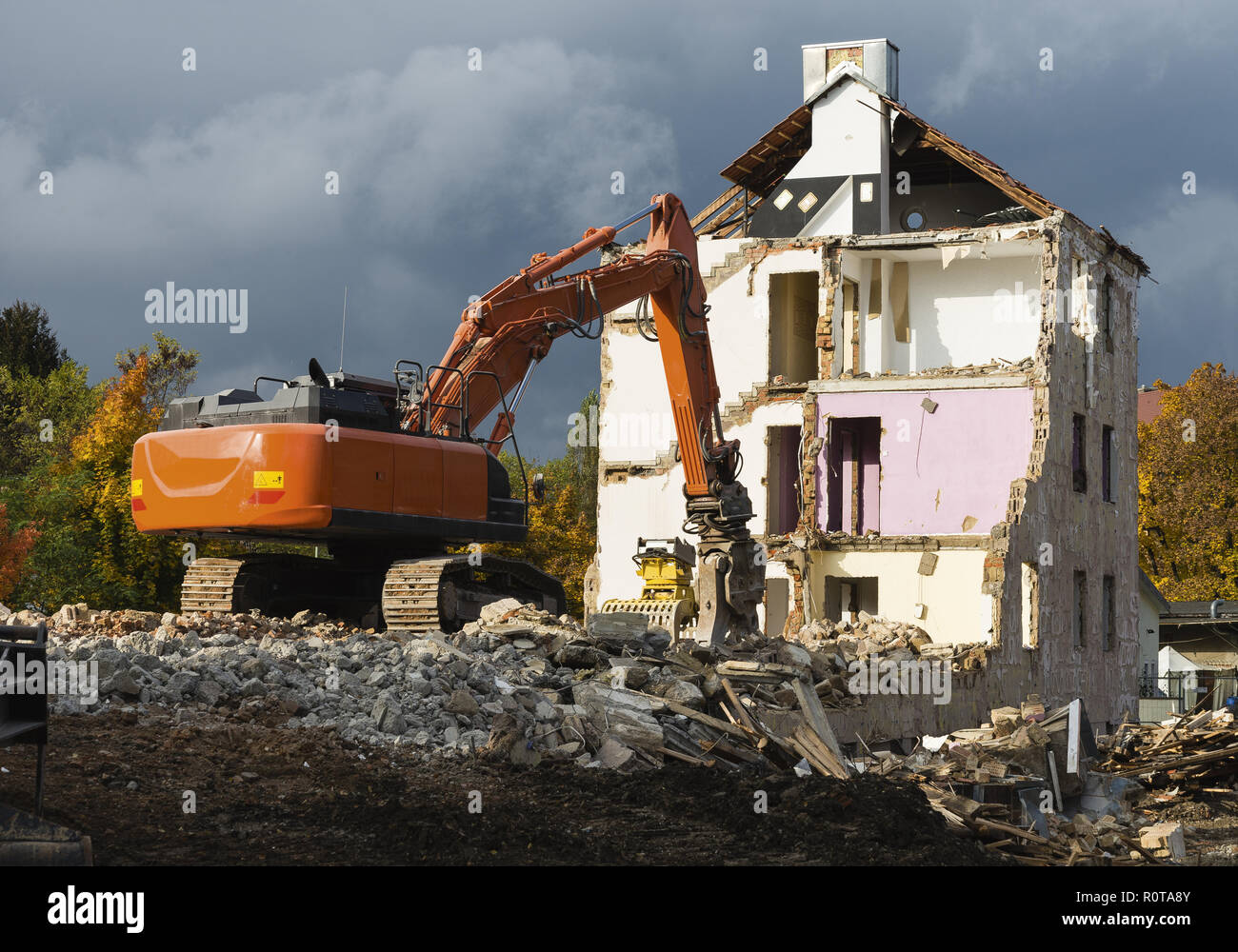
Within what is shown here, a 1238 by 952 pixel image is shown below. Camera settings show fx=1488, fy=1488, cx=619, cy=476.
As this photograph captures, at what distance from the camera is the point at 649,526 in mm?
33438

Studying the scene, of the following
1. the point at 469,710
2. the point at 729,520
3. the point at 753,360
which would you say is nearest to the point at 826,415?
the point at 753,360

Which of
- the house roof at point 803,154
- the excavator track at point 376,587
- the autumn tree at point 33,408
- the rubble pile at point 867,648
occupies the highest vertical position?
the house roof at point 803,154

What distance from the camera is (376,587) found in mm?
18234

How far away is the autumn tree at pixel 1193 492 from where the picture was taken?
4759 cm

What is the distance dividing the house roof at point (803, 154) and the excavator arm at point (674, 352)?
1439cm

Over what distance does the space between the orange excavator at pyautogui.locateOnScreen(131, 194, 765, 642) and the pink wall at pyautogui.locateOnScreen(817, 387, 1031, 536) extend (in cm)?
1215

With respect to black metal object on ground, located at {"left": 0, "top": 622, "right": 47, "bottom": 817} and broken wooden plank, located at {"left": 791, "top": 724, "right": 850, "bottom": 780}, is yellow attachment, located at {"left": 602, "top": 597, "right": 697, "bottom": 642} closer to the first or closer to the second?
broken wooden plank, located at {"left": 791, "top": 724, "right": 850, "bottom": 780}

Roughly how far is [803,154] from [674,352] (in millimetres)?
17408

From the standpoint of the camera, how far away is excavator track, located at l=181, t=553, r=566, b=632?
54.0 ft

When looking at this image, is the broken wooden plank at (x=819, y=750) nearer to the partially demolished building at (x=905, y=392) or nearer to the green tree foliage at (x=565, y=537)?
the partially demolished building at (x=905, y=392)

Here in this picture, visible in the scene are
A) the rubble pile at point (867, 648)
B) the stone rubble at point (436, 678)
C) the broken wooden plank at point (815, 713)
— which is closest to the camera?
the stone rubble at point (436, 678)

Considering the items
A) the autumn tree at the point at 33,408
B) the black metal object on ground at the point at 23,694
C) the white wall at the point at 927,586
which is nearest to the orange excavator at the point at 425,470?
the black metal object on ground at the point at 23,694

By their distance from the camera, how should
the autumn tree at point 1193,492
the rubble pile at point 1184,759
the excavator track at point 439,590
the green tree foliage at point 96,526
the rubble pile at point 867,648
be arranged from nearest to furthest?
1. the excavator track at point 439,590
2. the rubble pile at point 867,648
3. the rubble pile at point 1184,759
4. the green tree foliage at point 96,526
5. the autumn tree at point 1193,492

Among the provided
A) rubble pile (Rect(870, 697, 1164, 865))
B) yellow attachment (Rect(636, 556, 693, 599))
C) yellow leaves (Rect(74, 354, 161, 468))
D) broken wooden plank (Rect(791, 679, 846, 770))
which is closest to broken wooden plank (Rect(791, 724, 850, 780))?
broken wooden plank (Rect(791, 679, 846, 770))
